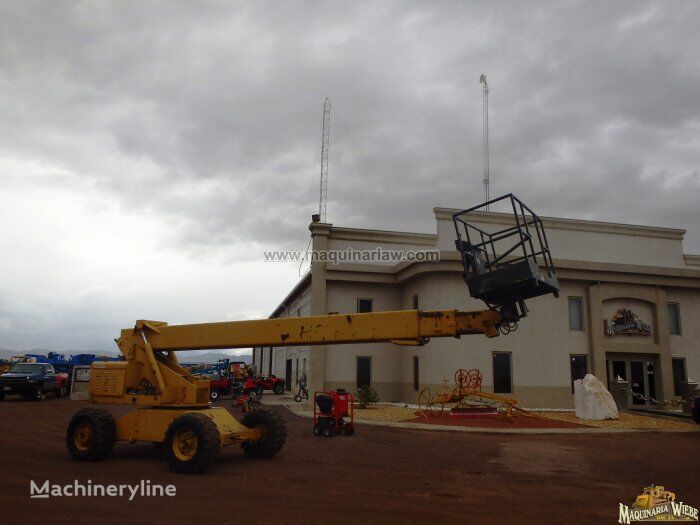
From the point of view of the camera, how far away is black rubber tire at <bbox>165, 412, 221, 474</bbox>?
920 centimetres

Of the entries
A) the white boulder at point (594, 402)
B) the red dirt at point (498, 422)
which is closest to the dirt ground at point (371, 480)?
the red dirt at point (498, 422)

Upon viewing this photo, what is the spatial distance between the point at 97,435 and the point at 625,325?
972 inches

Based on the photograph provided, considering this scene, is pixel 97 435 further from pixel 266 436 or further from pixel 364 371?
pixel 364 371

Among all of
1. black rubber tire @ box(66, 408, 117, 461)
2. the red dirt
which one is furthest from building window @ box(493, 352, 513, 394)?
black rubber tire @ box(66, 408, 117, 461)

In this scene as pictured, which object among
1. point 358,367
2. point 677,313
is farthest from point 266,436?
point 677,313

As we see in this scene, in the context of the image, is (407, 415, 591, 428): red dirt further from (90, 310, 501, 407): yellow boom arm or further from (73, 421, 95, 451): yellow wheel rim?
(73, 421, 95, 451): yellow wheel rim

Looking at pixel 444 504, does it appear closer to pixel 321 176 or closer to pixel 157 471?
pixel 157 471

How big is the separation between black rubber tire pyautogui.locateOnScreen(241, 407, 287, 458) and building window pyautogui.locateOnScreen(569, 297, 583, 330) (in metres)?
19.5

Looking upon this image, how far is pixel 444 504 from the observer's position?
771 centimetres

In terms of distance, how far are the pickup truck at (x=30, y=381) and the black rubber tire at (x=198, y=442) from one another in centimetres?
A: 2030

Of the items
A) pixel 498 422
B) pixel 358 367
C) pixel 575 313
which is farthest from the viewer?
pixel 358 367

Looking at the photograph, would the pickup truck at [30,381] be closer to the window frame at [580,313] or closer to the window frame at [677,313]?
the window frame at [580,313]

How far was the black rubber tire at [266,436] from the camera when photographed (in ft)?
36.3

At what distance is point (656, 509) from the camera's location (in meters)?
7.98
